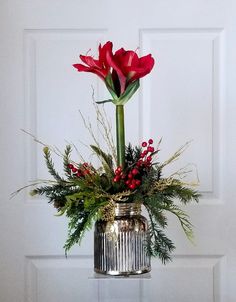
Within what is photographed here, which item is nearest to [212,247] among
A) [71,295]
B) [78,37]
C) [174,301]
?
[174,301]

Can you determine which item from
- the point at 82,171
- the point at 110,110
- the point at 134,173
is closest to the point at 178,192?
the point at 134,173

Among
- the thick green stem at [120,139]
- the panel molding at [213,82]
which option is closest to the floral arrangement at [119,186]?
the thick green stem at [120,139]

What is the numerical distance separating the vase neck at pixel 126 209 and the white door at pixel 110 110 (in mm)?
455

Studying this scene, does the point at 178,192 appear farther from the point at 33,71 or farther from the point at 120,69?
the point at 33,71

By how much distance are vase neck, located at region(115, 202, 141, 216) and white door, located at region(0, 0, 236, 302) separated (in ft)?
1.49

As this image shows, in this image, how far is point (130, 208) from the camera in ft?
4.42

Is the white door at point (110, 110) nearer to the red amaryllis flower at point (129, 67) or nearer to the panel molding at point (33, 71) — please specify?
the panel molding at point (33, 71)

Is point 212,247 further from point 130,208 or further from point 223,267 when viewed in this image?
point 130,208

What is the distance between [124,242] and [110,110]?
21.5 inches

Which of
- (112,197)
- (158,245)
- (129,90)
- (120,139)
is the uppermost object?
(129,90)

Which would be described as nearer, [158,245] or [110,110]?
[158,245]

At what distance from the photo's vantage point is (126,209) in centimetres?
134

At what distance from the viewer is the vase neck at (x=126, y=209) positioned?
134 centimetres

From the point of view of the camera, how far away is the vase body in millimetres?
1336
